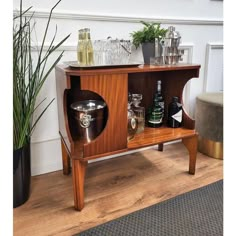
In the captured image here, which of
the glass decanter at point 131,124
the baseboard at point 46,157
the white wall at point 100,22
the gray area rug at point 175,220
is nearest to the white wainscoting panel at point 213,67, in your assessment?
the white wall at point 100,22

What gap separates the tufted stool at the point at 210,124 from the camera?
5.45 ft

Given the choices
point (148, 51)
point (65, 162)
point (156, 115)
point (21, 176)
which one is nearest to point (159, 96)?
point (156, 115)

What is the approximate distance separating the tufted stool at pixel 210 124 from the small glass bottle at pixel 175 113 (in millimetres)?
313

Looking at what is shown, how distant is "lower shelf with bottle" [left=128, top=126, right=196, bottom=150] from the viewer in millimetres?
1299

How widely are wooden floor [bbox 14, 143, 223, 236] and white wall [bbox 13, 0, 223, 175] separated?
0.68 feet

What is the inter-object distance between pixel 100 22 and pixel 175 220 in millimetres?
1185

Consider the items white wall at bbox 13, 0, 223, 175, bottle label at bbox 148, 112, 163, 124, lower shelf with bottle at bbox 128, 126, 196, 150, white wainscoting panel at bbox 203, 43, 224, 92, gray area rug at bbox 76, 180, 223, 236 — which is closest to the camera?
gray area rug at bbox 76, 180, 223, 236

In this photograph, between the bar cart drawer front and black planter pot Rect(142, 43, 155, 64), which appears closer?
the bar cart drawer front

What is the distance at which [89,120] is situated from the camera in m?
1.20

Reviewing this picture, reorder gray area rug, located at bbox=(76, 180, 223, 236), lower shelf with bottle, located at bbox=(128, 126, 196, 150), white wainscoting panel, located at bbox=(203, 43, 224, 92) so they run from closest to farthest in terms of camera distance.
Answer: gray area rug, located at bbox=(76, 180, 223, 236), lower shelf with bottle, located at bbox=(128, 126, 196, 150), white wainscoting panel, located at bbox=(203, 43, 224, 92)

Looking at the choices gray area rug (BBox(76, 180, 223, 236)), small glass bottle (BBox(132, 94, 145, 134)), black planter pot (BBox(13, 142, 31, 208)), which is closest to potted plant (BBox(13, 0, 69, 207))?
black planter pot (BBox(13, 142, 31, 208))

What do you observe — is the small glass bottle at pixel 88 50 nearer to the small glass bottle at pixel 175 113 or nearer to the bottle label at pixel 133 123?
the bottle label at pixel 133 123

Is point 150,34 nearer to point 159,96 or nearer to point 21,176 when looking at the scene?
point 159,96

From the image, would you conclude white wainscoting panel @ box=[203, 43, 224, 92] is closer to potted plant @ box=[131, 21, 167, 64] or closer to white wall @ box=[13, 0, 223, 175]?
white wall @ box=[13, 0, 223, 175]
